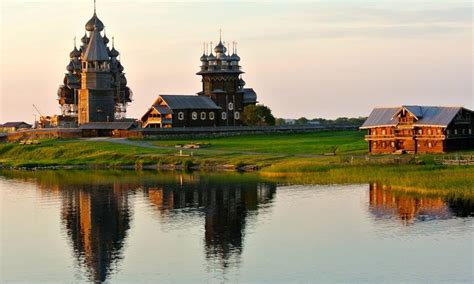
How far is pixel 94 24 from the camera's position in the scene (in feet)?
457

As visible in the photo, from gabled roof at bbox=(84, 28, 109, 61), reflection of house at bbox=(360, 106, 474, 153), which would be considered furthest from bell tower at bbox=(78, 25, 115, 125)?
reflection of house at bbox=(360, 106, 474, 153)

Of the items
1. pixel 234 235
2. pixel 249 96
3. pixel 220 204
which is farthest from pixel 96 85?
pixel 234 235

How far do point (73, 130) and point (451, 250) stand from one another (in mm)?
86452

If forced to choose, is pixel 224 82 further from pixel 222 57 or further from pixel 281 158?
pixel 281 158

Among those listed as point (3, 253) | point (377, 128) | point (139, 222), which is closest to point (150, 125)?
point (377, 128)

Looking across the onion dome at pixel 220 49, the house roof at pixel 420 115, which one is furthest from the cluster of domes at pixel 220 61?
the house roof at pixel 420 115

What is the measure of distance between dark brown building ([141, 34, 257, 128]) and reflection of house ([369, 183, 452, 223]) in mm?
64778

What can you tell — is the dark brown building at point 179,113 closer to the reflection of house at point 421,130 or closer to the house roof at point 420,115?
the house roof at point 420,115

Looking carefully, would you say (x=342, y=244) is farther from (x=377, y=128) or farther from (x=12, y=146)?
(x=12, y=146)

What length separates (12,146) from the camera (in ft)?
400

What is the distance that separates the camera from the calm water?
41469mm

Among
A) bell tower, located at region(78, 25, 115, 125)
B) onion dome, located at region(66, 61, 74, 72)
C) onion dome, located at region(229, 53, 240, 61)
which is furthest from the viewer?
onion dome, located at region(66, 61, 74, 72)

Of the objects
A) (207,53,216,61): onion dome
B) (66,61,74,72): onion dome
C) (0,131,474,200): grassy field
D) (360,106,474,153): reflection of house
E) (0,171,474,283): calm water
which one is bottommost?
(0,171,474,283): calm water

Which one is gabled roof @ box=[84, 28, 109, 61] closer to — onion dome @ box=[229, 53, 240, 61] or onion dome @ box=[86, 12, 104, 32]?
onion dome @ box=[86, 12, 104, 32]
